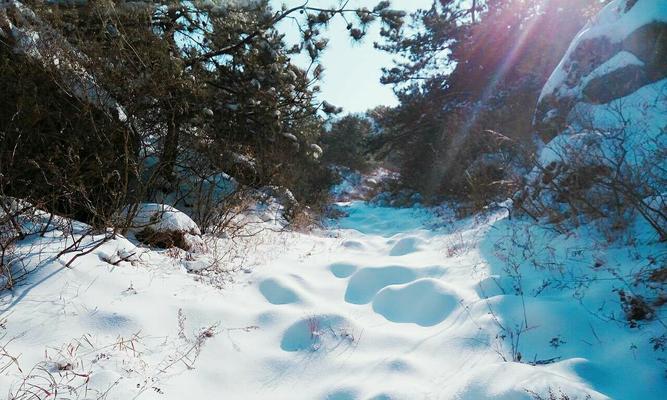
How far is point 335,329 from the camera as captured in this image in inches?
115

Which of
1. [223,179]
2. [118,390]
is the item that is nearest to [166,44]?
[223,179]

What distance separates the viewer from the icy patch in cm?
314

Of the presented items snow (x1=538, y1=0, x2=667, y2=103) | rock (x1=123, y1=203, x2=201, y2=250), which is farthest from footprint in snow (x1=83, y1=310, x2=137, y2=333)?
snow (x1=538, y1=0, x2=667, y2=103)

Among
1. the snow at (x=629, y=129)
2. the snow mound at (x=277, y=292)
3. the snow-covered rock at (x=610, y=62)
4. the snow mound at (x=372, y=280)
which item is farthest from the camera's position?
the snow-covered rock at (x=610, y=62)

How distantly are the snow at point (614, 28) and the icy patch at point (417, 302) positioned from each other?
4624mm

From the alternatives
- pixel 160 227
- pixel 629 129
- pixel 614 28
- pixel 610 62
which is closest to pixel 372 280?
pixel 160 227

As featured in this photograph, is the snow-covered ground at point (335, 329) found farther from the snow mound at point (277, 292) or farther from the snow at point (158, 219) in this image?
the snow at point (158, 219)

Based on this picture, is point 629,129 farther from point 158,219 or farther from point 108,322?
point 108,322

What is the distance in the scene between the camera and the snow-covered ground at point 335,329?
6.74 feet

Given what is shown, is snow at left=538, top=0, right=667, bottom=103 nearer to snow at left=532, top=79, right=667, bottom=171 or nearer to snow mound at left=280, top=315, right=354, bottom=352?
snow at left=532, top=79, right=667, bottom=171

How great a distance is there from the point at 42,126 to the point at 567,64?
25.4 ft

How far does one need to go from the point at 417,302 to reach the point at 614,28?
228 inches

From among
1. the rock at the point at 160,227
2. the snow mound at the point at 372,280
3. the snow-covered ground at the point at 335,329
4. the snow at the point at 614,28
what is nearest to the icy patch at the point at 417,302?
the snow-covered ground at the point at 335,329

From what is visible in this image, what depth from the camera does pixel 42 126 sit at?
3.48 m
